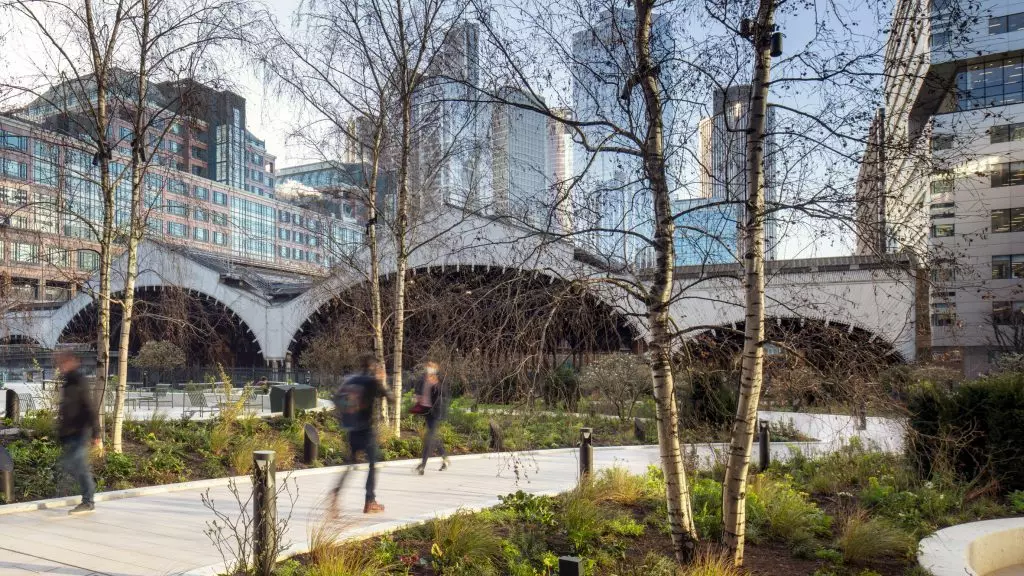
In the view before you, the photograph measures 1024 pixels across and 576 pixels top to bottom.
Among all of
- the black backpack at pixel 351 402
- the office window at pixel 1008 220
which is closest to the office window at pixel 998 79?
the office window at pixel 1008 220

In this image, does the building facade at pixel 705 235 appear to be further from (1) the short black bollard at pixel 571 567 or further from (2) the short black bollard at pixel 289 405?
(2) the short black bollard at pixel 289 405

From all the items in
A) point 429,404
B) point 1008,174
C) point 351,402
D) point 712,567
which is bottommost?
point 712,567

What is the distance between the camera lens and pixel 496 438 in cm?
1491

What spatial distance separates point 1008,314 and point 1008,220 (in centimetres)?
778

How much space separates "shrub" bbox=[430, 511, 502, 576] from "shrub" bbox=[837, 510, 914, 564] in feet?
11.2

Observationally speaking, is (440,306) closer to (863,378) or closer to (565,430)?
→ (863,378)

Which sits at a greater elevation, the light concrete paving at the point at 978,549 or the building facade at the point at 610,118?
the building facade at the point at 610,118

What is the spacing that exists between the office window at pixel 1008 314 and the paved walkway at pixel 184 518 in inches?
1356

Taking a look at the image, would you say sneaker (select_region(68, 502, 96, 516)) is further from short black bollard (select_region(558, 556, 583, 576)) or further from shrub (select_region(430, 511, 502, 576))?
short black bollard (select_region(558, 556, 583, 576))

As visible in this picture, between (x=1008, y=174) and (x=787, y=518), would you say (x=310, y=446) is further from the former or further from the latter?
(x=1008, y=174)

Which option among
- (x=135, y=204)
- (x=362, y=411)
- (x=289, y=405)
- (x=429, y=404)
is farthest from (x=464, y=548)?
(x=289, y=405)

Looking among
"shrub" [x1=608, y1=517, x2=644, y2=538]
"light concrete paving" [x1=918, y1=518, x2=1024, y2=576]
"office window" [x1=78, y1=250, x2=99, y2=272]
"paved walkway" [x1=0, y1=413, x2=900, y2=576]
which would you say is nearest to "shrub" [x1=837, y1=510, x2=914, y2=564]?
"light concrete paving" [x1=918, y1=518, x2=1024, y2=576]

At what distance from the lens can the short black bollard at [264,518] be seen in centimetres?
556

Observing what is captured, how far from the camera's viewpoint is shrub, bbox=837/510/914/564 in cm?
697
